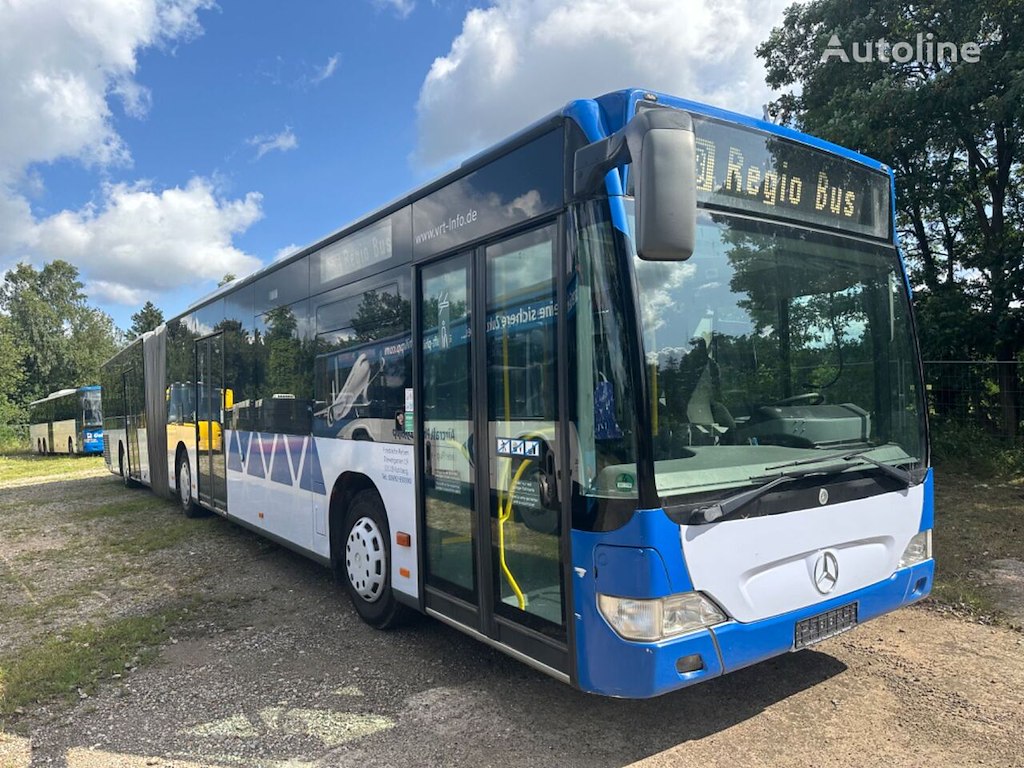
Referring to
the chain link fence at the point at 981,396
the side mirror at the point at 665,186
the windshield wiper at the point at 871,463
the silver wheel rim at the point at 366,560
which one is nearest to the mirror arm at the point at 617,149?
the side mirror at the point at 665,186

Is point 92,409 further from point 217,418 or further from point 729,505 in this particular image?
point 729,505

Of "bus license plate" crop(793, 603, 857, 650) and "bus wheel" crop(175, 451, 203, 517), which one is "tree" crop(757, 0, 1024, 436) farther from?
"bus wheel" crop(175, 451, 203, 517)

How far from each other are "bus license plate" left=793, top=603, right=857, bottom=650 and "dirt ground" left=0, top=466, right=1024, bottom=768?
0.50 m

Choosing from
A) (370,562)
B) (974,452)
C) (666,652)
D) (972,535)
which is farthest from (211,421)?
(974,452)

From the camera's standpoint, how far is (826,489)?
3.52 meters

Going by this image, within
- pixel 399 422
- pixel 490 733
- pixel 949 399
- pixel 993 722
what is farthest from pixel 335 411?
pixel 949 399

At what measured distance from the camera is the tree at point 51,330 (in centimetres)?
5238

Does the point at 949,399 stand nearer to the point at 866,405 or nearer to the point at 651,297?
the point at 866,405

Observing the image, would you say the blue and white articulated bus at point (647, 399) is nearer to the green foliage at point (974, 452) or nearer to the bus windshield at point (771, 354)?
the bus windshield at point (771, 354)

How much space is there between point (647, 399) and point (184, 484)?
30.8 ft

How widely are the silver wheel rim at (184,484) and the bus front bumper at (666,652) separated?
28.4 feet

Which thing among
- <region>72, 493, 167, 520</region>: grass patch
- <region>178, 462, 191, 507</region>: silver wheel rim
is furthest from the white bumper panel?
<region>72, 493, 167, 520</region>: grass patch

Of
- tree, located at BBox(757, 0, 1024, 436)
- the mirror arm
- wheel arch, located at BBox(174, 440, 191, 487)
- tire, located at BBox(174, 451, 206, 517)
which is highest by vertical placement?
tree, located at BBox(757, 0, 1024, 436)

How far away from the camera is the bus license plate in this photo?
3443 mm
